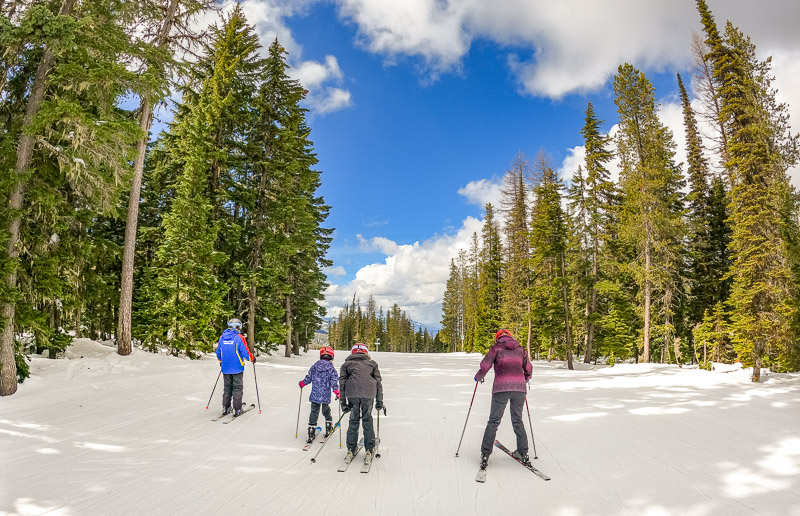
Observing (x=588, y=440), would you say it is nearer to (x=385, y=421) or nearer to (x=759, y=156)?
(x=385, y=421)

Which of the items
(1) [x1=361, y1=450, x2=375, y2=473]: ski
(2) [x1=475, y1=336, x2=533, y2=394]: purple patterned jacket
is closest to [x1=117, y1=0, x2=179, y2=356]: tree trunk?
(1) [x1=361, y1=450, x2=375, y2=473]: ski

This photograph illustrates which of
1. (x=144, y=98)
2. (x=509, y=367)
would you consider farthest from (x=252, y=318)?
(x=509, y=367)

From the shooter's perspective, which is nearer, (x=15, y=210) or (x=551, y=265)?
(x=15, y=210)

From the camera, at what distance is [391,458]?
6.08m

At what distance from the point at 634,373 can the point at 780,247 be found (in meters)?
8.00

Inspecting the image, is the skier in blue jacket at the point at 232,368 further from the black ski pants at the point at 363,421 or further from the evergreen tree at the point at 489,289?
the evergreen tree at the point at 489,289

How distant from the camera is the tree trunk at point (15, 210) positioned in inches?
348

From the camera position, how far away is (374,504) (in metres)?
4.47

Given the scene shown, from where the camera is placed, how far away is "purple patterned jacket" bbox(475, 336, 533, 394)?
594cm

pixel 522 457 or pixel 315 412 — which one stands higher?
pixel 315 412

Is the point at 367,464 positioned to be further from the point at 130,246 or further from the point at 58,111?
the point at 130,246

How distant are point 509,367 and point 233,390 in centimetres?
634

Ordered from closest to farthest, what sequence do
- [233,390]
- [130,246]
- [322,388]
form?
[322,388] → [233,390] → [130,246]

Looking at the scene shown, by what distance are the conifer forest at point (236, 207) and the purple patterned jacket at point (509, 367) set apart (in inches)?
401
